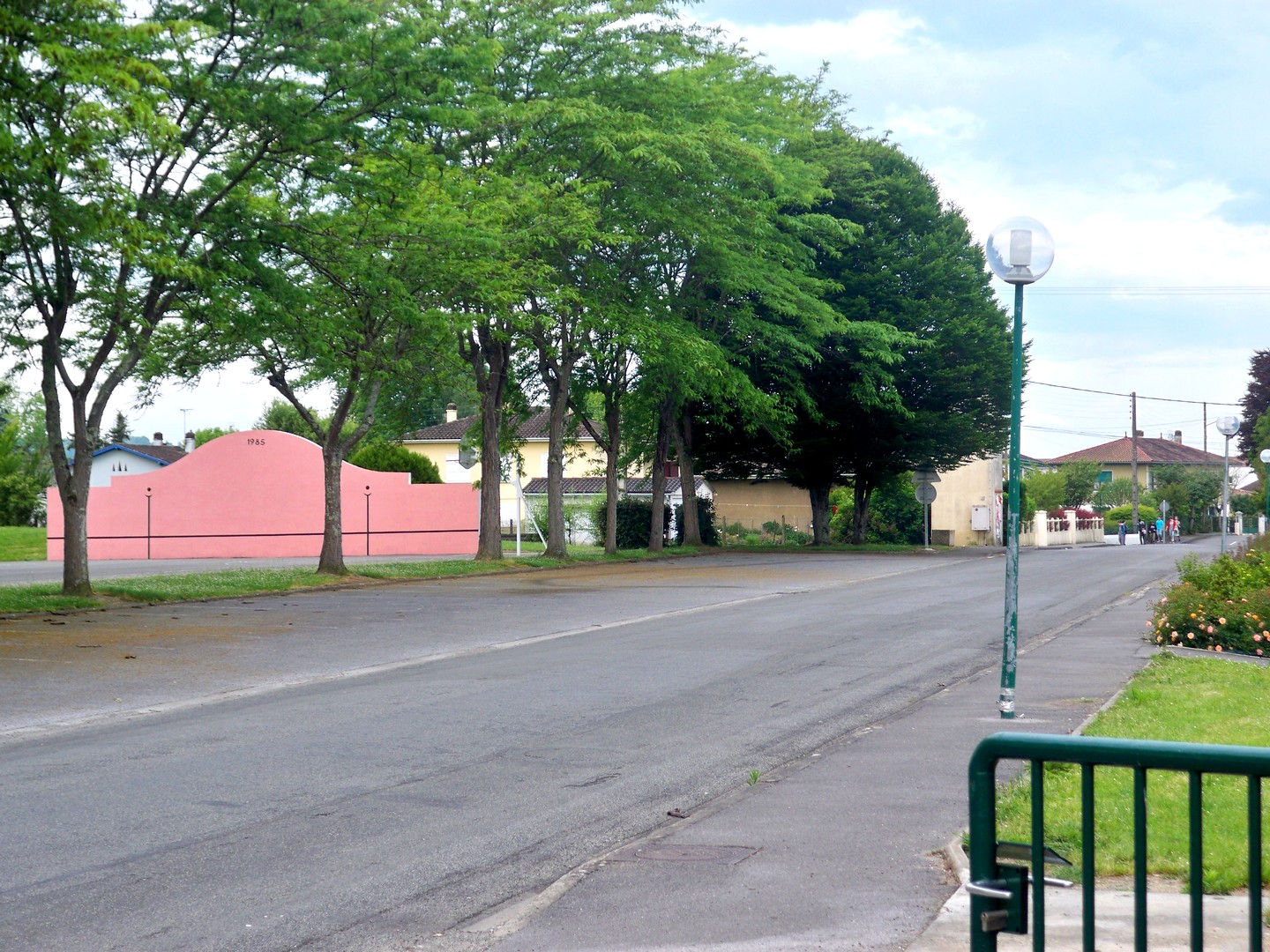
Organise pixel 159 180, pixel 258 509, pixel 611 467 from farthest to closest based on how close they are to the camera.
→ pixel 258 509 < pixel 611 467 < pixel 159 180

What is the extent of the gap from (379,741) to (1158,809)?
5.76 metres

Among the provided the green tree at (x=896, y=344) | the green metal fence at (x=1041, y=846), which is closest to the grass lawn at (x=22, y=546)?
the green tree at (x=896, y=344)

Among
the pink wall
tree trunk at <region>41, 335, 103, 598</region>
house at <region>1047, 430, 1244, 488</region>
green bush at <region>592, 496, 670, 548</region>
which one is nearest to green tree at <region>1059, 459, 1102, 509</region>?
house at <region>1047, 430, 1244, 488</region>

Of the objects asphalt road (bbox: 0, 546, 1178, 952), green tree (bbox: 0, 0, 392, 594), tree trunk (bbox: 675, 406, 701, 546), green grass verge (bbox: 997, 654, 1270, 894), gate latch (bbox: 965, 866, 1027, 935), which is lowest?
asphalt road (bbox: 0, 546, 1178, 952)

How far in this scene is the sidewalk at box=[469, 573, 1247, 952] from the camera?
16.0 feet

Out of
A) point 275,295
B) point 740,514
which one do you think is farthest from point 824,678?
point 740,514

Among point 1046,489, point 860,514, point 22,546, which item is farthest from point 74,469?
point 1046,489

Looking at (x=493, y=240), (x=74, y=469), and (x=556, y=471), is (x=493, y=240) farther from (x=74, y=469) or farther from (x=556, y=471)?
(x=556, y=471)

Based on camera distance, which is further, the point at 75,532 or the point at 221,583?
the point at 221,583

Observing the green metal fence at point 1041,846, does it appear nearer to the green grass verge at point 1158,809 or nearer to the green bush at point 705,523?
the green grass verge at point 1158,809

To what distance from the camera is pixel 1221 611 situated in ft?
49.1

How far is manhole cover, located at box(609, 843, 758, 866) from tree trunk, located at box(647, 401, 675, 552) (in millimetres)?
37274

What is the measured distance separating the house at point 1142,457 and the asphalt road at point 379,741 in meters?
102

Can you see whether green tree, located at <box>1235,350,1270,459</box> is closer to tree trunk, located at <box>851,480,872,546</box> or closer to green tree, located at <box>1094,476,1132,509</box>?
green tree, located at <box>1094,476,1132,509</box>
